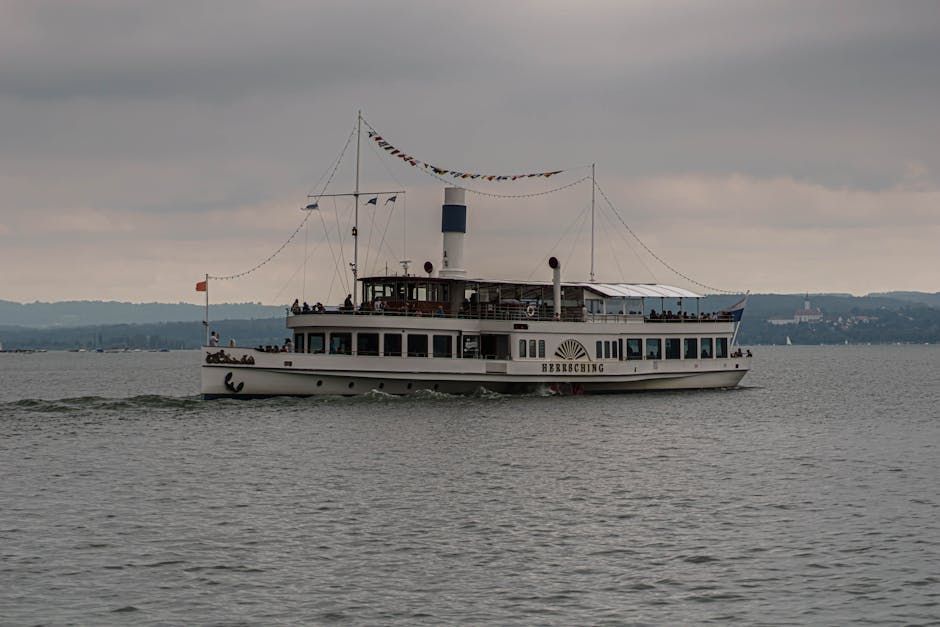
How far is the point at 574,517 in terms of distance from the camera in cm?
2959

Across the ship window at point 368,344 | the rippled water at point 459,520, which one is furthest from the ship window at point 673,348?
the ship window at point 368,344

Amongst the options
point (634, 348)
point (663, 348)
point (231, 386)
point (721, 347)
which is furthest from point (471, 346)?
point (721, 347)

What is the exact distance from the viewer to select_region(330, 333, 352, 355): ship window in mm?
57500

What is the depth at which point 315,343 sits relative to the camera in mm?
58469

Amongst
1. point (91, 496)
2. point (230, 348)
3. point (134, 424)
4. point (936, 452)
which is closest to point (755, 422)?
A: point (936, 452)

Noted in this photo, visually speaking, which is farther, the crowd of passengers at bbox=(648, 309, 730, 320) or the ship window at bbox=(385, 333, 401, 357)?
the crowd of passengers at bbox=(648, 309, 730, 320)

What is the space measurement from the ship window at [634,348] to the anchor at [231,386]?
23504 millimetres

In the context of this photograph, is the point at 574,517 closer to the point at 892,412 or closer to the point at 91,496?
the point at 91,496

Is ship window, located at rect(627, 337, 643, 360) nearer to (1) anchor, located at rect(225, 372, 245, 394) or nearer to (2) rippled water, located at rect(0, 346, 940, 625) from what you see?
(2) rippled water, located at rect(0, 346, 940, 625)

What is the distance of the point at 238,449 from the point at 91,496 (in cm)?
1000

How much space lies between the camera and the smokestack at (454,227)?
6688 centimetres

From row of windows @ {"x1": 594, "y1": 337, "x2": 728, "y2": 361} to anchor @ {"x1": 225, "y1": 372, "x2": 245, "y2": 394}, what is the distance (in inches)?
827

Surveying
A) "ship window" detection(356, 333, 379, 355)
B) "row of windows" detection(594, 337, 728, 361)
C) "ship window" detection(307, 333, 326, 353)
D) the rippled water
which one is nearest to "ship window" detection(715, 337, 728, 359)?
→ "row of windows" detection(594, 337, 728, 361)

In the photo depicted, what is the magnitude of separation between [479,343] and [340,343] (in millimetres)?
8502
